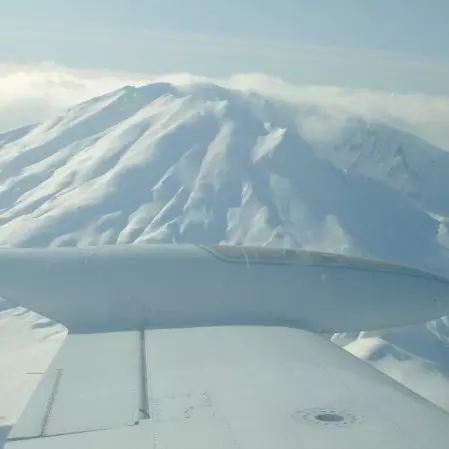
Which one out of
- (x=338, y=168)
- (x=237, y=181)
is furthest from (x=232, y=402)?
(x=338, y=168)

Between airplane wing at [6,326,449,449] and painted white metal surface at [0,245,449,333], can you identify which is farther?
painted white metal surface at [0,245,449,333]

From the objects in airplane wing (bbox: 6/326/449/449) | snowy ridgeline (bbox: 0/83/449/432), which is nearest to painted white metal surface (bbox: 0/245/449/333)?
airplane wing (bbox: 6/326/449/449)

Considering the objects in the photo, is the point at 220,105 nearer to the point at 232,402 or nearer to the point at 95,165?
the point at 95,165

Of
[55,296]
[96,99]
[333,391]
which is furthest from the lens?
[96,99]

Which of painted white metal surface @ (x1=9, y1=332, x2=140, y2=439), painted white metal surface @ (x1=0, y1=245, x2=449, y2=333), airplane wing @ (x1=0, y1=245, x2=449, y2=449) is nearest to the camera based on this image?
airplane wing @ (x1=0, y1=245, x2=449, y2=449)

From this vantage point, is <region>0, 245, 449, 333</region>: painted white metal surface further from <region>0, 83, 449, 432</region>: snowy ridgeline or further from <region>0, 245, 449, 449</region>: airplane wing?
<region>0, 83, 449, 432</region>: snowy ridgeline

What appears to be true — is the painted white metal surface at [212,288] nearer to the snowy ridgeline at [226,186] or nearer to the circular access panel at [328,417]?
the circular access panel at [328,417]
